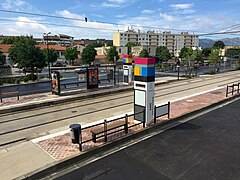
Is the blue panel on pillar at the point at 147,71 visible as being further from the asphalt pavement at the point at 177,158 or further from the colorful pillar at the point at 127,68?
the colorful pillar at the point at 127,68

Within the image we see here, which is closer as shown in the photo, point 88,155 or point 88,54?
point 88,155

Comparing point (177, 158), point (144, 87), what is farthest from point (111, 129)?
point (177, 158)

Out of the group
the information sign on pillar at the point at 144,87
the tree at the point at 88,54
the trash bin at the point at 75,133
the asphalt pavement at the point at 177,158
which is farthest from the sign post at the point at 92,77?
the tree at the point at 88,54

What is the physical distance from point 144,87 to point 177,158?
3.53 meters

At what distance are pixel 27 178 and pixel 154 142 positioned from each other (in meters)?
4.54

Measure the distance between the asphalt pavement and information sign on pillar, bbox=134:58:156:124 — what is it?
47.0 inches

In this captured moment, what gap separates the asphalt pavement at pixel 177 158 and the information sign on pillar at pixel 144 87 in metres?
1.19

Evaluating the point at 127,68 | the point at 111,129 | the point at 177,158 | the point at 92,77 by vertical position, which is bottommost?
the point at 177,158

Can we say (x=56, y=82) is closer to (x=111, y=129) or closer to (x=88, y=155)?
(x=111, y=129)

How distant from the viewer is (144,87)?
9.27 meters

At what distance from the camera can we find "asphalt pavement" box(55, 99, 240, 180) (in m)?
5.86

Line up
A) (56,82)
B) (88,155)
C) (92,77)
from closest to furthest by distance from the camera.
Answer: (88,155)
(56,82)
(92,77)

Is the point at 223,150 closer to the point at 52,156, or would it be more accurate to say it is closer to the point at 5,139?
the point at 52,156

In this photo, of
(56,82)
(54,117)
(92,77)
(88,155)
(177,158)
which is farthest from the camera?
(92,77)
